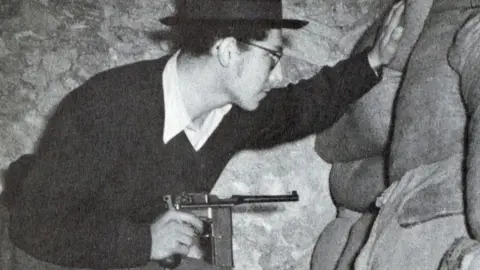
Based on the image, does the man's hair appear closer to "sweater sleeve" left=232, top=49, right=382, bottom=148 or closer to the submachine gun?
"sweater sleeve" left=232, top=49, right=382, bottom=148

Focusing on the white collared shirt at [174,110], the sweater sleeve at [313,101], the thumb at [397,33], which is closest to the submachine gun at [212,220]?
the white collared shirt at [174,110]

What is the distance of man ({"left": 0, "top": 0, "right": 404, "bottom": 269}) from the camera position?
1.37 m

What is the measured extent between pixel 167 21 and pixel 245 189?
584 millimetres

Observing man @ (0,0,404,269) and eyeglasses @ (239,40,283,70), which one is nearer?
man @ (0,0,404,269)

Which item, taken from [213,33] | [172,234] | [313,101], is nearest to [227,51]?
[213,33]

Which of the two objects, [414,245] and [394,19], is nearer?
[414,245]

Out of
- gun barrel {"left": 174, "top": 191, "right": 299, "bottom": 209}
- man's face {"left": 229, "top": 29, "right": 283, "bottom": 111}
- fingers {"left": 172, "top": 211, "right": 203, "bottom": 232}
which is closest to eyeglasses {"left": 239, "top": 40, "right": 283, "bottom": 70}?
man's face {"left": 229, "top": 29, "right": 283, "bottom": 111}

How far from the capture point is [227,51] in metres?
1.49

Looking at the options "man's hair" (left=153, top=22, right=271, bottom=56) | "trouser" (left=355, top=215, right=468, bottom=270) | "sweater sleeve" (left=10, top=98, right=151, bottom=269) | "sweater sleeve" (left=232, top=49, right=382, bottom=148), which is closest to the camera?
"trouser" (left=355, top=215, right=468, bottom=270)

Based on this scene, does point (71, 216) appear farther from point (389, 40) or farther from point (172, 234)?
point (389, 40)

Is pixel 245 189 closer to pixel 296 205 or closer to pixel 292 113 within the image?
pixel 296 205

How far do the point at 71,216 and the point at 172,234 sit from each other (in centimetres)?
23

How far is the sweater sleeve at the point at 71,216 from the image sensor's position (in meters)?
1.35

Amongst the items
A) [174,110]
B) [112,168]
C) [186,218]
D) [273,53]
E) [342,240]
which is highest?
[273,53]
